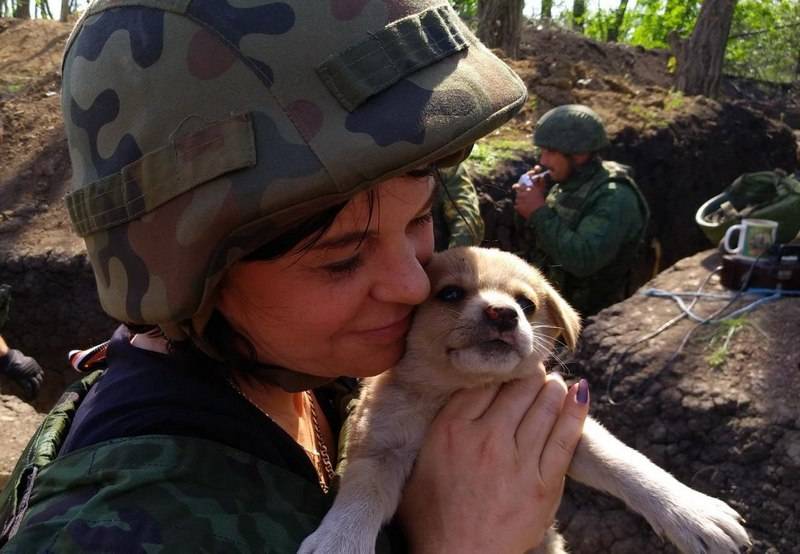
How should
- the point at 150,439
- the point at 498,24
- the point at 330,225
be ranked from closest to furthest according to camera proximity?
the point at 150,439 < the point at 330,225 < the point at 498,24

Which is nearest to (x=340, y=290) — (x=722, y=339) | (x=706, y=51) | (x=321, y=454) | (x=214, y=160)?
(x=214, y=160)

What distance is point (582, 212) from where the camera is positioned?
268 inches

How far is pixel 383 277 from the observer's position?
1.62 metres

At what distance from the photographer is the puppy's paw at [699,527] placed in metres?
2.10

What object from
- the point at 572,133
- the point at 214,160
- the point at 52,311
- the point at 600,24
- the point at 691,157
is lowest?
the point at 600,24

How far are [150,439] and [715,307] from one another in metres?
5.07

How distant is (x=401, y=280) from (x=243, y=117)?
1.54 feet

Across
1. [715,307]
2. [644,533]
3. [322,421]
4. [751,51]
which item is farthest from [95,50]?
[751,51]

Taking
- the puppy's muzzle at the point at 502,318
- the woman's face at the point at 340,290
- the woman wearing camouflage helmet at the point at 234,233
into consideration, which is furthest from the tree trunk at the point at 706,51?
the woman's face at the point at 340,290

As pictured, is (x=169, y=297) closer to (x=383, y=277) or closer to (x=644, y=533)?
(x=383, y=277)

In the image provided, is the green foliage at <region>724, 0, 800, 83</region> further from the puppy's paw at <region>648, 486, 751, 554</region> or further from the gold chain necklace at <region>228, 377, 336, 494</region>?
the gold chain necklace at <region>228, 377, 336, 494</region>

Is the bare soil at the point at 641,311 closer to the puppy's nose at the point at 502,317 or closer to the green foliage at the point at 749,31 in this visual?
the puppy's nose at the point at 502,317

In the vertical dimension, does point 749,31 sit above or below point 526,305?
below

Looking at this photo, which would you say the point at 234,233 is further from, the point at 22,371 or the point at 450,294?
the point at 22,371
